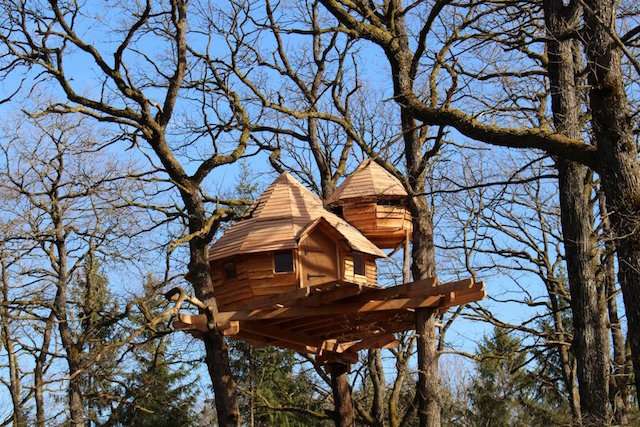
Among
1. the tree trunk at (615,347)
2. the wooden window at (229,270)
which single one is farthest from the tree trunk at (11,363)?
the tree trunk at (615,347)

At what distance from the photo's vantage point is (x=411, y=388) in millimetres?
19203

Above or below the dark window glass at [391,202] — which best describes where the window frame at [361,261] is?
below

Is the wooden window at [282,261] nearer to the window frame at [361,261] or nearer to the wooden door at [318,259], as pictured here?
the wooden door at [318,259]

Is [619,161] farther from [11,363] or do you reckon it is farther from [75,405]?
[11,363]

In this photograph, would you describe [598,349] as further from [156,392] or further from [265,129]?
[156,392]

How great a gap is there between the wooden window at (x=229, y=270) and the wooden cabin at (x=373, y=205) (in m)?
1.76

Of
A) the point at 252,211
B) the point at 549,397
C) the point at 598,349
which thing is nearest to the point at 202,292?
the point at 252,211

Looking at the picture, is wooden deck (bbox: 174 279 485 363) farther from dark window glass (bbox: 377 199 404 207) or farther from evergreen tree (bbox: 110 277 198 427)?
evergreen tree (bbox: 110 277 198 427)

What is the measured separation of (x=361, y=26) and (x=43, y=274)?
31.7 feet

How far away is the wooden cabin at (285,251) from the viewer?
35.3 feet

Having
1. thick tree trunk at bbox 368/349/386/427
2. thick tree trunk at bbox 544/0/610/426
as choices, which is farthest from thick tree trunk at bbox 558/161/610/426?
thick tree trunk at bbox 368/349/386/427

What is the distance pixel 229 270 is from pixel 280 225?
86 cm

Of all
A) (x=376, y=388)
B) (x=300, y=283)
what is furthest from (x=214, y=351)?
(x=376, y=388)

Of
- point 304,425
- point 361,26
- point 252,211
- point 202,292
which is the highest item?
point 361,26
